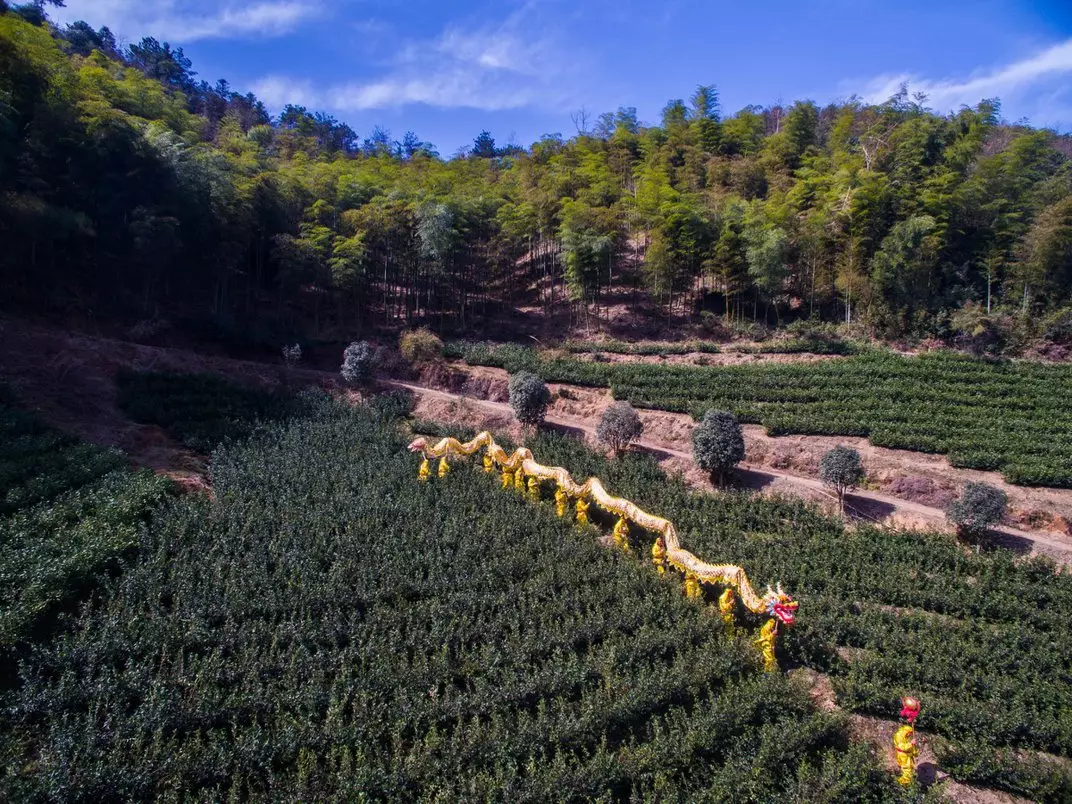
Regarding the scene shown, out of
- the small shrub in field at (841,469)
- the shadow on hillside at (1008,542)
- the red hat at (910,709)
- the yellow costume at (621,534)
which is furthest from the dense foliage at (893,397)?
the red hat at (910,709)

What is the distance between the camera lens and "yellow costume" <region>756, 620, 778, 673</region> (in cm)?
996

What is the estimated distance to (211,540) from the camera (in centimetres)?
1177

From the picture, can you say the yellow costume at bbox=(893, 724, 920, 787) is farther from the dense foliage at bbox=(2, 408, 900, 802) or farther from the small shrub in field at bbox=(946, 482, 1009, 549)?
the small shrub in field at bbox=(946, 482, 1009, 549)

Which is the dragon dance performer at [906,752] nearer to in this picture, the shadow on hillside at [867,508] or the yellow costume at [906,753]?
the yellow costume at [906,753]

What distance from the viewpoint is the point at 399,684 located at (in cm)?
869

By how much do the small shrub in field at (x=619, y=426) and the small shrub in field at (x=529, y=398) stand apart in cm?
232

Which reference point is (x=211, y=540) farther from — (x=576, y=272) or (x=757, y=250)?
(x=757, y=250)

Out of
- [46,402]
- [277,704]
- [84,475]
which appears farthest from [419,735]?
[46,402]

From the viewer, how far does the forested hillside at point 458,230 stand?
71.1 feet

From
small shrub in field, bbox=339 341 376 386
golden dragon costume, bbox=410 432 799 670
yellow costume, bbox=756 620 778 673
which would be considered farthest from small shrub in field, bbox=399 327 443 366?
yellow costume, bbox=756 620 778 673

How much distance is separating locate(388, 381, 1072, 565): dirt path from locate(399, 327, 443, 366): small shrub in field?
122cm

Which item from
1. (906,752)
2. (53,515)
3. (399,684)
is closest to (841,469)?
(906,752)

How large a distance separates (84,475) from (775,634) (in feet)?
47.4

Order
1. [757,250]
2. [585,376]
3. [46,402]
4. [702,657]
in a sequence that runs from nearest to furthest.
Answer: [702,657] → [46,402] → [585,376] → [757,250]
